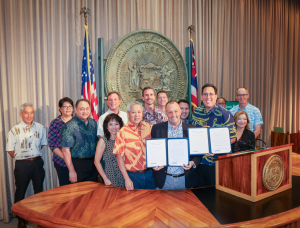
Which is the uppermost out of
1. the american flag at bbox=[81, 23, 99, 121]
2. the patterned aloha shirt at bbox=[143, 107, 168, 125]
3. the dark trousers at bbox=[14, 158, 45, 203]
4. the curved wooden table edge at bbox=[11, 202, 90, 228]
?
the american flag at bbox=[81, 23, 99, 121]

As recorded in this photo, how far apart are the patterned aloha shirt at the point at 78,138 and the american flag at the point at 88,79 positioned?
93 cm

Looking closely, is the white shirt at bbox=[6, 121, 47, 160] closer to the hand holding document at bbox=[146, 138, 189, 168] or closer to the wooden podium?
the hand holding document at bbox=[146, 138, 189, 168]

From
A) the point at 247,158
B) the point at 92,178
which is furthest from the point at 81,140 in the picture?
the point at 247,158

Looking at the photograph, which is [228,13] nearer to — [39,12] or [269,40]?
[269,40]

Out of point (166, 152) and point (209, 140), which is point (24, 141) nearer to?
point (166, 152)

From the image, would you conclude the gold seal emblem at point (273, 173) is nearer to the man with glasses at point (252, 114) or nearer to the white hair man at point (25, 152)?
the man with glasses at point (252, 114)

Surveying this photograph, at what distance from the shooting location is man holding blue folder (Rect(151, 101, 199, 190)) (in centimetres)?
213

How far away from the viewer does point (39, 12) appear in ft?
12.3

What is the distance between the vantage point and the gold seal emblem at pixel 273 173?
1721 mm

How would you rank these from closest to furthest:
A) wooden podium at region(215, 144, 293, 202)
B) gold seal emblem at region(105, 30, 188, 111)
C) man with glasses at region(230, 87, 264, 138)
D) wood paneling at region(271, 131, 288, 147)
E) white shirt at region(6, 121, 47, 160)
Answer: wooden podium at region(215, 144, 293, 202), white shirt at region(6, 121, 47, 160), man with glasses at region(230, 87, 264, 138), gold seal emblem at region(105, 30, 188, 111), wood paneling at region(271, 131, 288, 147)

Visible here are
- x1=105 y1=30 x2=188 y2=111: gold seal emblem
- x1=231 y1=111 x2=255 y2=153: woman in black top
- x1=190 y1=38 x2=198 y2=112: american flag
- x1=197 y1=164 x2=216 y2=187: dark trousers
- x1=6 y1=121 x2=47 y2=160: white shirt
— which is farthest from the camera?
x1=190 y1=38 x2=198 y2=112: american flag

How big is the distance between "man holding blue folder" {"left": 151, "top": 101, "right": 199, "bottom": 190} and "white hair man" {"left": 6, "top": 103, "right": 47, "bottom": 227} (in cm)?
198

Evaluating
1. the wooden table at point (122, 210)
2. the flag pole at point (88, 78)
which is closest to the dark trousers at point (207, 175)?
the wooden table at point (122, 210)

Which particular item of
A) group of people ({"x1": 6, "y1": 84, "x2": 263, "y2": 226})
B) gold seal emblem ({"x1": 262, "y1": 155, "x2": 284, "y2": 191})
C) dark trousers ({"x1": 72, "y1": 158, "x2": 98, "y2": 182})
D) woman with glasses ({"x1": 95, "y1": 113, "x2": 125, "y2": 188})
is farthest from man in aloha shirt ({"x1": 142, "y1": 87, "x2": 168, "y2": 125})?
gold seal emblem ({"x1": 262, "y1": 155, "x2": 284, "y2": 191})
